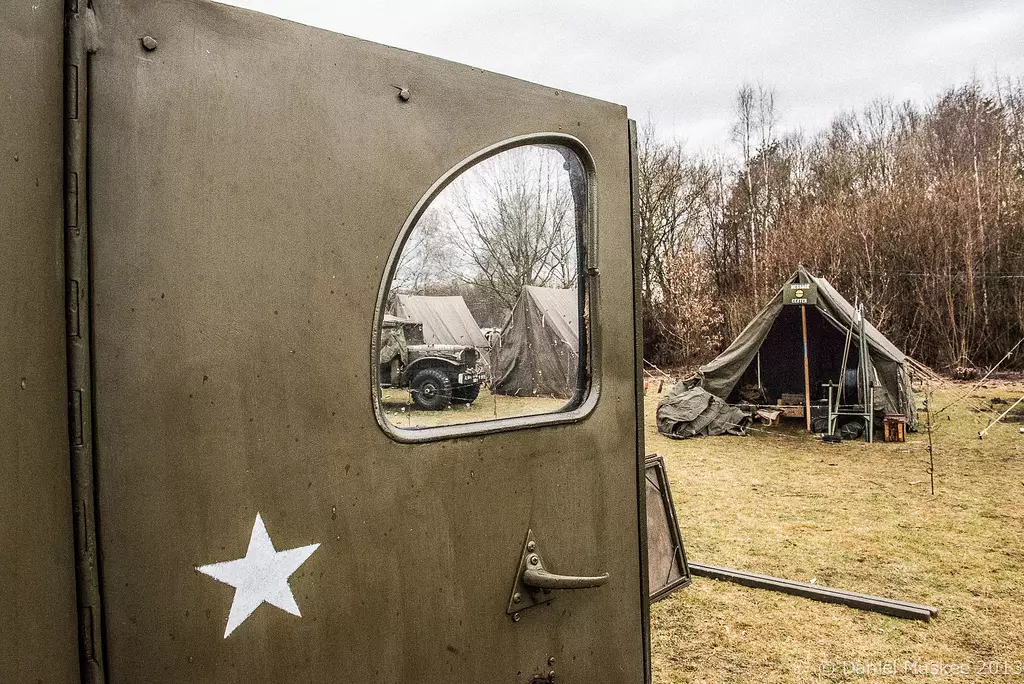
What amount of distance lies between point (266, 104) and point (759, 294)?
2077 centimetres

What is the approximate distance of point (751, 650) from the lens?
375 centimetres

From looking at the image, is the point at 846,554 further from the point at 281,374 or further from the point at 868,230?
the point at 868,230

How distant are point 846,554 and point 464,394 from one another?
15.9 ft

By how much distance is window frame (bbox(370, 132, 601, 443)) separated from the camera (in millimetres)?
1319

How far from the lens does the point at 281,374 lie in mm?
1186

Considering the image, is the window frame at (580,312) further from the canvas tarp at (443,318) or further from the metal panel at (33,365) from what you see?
the metal panel at (33,365)

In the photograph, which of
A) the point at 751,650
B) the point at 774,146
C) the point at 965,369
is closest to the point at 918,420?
the point at 965,369

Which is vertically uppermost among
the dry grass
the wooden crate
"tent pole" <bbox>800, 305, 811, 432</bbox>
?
"tent pole" <bbox>800, 305, 811, 432</bbox>

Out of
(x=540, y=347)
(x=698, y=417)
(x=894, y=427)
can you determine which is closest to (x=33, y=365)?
(x=540, y=347)

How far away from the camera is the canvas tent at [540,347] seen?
5.11ft

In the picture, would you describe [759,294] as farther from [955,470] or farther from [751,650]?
[751,650]

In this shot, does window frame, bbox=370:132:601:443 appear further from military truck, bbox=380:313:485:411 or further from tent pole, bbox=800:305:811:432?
tent pole, bbox=800:305:811:432

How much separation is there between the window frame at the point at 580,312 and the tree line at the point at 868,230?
13.3m

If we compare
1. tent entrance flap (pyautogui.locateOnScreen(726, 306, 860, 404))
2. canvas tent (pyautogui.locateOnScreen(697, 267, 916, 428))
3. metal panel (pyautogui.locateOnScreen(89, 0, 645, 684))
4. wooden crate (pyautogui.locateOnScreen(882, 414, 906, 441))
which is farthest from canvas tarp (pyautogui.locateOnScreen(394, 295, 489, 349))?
tent entrance flap (pyautogui.locateOnScreen(726, 306, 860, 404))
